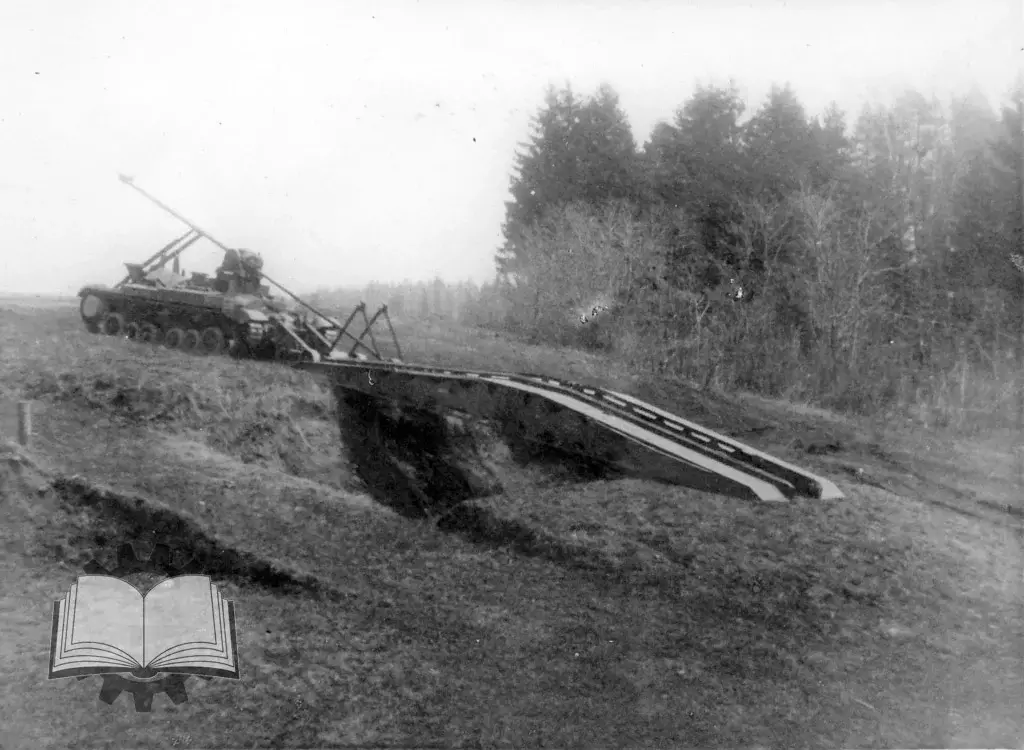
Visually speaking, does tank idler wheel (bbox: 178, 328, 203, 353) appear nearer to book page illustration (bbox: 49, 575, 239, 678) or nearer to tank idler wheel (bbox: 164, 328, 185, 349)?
tank idler wheel (bbox: 164, 328, 185, 349)

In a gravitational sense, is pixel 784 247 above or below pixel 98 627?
above

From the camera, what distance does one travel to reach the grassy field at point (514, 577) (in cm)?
A: 291

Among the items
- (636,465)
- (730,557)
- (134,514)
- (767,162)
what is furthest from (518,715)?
(767,162)

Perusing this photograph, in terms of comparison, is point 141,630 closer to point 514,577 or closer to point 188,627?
point 188,627

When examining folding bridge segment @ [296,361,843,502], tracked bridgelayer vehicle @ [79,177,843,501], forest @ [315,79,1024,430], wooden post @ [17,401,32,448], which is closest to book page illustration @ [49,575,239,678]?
wooden post @ [17,401,32,448]

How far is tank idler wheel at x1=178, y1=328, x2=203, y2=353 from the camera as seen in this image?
4.54m

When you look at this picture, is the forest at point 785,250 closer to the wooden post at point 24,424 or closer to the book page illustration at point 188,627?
the book page illustration at point 188,627

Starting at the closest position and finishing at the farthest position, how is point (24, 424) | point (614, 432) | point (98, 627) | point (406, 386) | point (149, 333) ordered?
point (614, 432) → point (98, 627) → point (24, 424) → point (406, 386) → point (149, 333)

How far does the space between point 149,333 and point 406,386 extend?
1975 mm

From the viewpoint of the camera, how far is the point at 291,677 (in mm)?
2986

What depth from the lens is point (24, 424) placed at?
3375mm

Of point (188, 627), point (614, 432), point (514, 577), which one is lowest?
point (188, 627)

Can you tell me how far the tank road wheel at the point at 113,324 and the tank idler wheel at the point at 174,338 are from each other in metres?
0.25

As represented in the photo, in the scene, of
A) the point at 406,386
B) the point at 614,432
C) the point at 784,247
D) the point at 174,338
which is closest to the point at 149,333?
the point at 174,338
